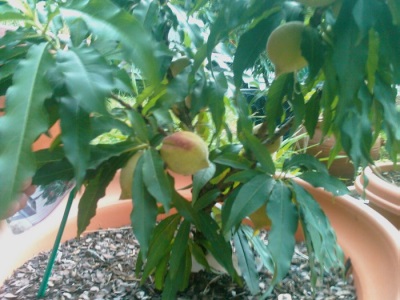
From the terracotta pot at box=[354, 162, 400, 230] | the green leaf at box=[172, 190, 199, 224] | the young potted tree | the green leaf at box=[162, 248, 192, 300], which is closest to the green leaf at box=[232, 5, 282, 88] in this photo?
the young potted tree

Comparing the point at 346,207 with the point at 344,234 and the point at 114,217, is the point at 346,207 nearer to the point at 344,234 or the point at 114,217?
the point at 344,234

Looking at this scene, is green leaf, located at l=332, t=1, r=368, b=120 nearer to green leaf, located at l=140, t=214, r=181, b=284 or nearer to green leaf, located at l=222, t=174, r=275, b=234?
green leaf, located at l=222, t=174, r=275, b=234

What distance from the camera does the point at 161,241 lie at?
618mm

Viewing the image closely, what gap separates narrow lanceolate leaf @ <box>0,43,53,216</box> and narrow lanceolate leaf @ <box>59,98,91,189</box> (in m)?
0.03

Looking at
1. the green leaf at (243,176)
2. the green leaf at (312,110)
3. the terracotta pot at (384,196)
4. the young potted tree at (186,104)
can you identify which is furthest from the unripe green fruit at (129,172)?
the terracotta pot at (384,196)

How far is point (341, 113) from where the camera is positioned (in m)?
0.36

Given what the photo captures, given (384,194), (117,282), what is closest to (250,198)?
(117,282)

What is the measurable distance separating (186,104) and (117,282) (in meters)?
0.33

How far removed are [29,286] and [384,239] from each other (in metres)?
0.57

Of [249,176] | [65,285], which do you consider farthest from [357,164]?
[65,285]

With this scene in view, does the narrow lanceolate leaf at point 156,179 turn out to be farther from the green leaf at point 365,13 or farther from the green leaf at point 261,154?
the green leaf at point 365,13

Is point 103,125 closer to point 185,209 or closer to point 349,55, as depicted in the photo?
point 185,209

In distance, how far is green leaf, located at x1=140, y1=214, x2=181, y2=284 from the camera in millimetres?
604

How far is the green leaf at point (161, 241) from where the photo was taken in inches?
23.8
